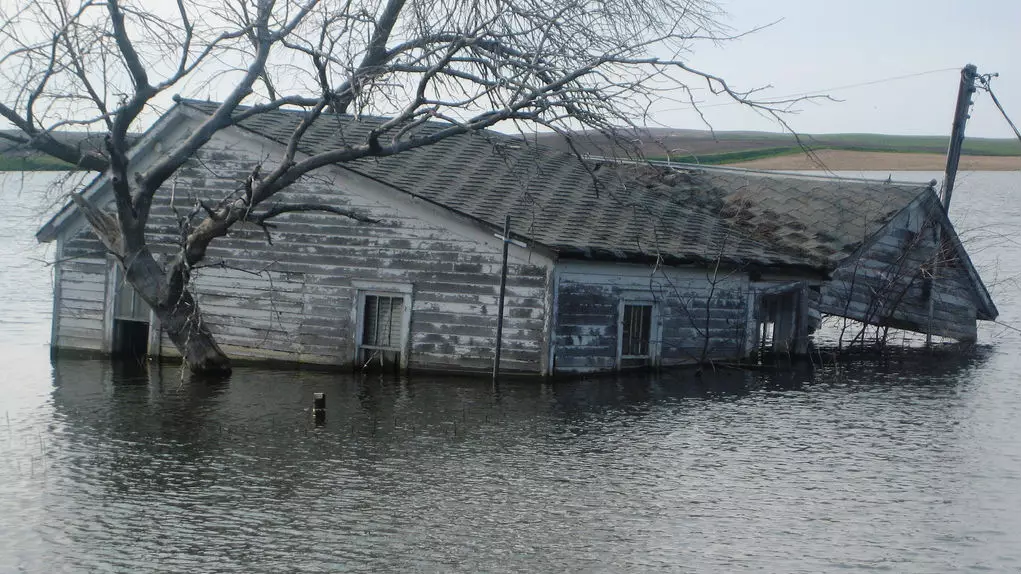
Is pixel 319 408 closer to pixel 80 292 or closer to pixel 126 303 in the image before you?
pixel 126 303

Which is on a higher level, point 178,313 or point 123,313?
point 178,313

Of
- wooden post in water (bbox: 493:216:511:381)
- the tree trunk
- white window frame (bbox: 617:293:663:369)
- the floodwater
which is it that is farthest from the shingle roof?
the tree trunk

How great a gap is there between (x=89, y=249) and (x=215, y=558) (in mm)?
13233

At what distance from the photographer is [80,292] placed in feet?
70.9

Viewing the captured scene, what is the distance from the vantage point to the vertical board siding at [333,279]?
19.7 metres

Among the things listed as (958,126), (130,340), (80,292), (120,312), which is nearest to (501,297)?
(120,312)

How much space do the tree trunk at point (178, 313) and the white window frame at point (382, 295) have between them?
2.35 m

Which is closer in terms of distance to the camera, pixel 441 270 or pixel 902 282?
pixel 441 270

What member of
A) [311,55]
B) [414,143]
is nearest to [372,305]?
[414,143]

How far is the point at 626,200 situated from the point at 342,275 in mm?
6916

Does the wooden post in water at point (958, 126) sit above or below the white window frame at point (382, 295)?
above

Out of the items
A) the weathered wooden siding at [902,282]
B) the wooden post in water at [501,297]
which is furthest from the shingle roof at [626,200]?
the weathered wooden siding at [902,282]

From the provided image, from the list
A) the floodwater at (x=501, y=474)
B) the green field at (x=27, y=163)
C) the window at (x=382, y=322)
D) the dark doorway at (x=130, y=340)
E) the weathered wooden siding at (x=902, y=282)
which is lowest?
the floodwater at (x=501, y=474)

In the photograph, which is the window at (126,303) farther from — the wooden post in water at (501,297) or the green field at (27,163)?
the wooden post in water at (501,297)
